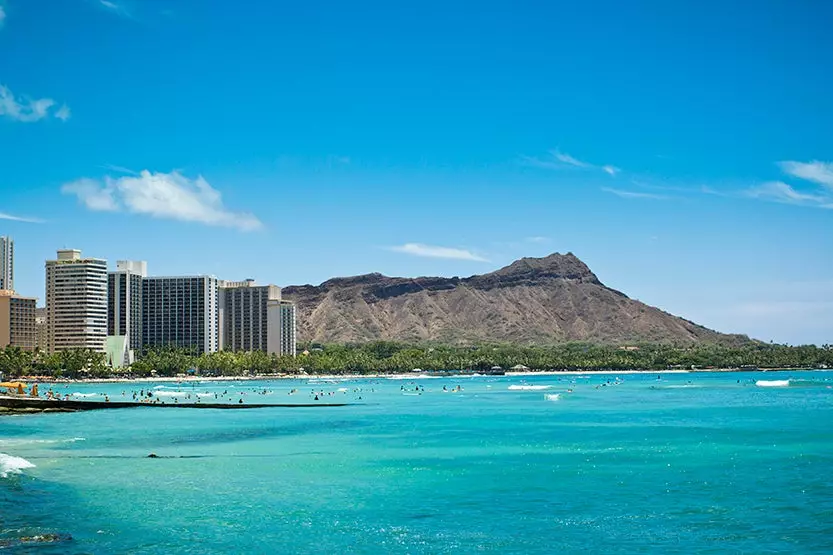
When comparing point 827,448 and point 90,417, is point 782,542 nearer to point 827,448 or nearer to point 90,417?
point 827,448

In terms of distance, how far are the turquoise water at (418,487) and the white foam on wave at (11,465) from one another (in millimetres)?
327

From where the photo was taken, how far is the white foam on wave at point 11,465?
40.6m

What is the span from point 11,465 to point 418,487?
19285mm

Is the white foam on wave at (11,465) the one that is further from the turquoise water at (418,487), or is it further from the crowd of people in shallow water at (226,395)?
the crowd of people in shallow water at (226,395)

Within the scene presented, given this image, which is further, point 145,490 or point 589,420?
point 589,420

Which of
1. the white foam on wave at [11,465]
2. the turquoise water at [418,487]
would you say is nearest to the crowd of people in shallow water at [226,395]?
the turquoise water at [418,487]

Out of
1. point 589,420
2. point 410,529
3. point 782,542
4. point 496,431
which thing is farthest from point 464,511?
point 589,420

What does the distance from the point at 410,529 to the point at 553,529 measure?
4.49 meters

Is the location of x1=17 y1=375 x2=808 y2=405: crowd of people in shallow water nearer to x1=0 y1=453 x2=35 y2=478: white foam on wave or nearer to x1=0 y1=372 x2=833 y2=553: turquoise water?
x1=0 y1=372 x2=833 y2=553: turquoise water

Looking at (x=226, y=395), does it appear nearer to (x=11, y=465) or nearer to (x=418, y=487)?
(x=11, y=465)

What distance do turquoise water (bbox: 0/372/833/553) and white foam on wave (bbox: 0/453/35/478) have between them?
0.33m

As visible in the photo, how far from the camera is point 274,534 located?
28.6 meters

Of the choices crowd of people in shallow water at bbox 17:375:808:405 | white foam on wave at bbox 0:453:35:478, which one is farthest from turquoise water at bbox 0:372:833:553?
crowd of people in shallow water at bbox 17:375:808:405

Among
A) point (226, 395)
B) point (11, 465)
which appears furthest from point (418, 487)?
point (226, 395)
